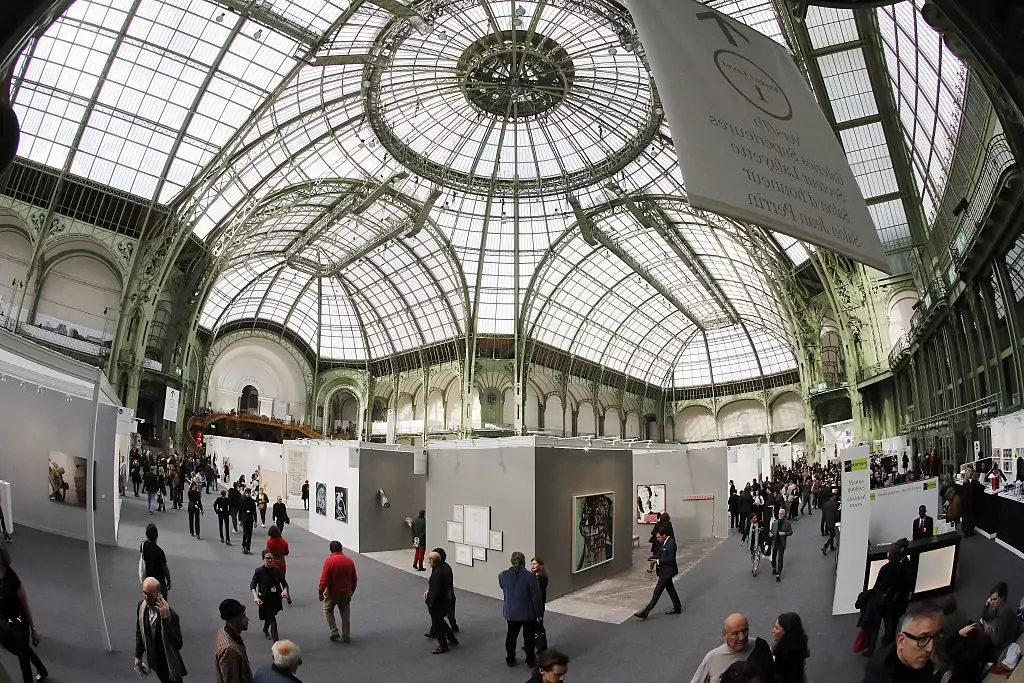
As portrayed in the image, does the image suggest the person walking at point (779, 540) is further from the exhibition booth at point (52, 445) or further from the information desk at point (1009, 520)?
the exhibition booth at point (52, 445)

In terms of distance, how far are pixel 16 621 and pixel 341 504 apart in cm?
1817

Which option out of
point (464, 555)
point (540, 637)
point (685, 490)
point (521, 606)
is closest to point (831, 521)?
point (685, 490)

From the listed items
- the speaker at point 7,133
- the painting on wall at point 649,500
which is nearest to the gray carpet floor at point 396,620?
the speaker at point 7,133

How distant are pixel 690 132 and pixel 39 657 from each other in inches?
Result: 272

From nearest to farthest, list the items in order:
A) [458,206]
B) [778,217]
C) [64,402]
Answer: [778,217] < [64,402] < [458,206]

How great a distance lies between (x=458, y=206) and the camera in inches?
1919

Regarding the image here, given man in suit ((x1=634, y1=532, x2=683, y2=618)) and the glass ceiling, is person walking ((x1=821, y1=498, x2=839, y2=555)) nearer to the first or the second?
man in suit ((x1=634, y1=532, x2=683, y2=618))

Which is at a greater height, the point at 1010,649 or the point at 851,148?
the point at 851,148

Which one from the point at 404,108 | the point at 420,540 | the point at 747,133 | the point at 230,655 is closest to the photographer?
the point at 747,133

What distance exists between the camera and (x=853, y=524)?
10.4 meters

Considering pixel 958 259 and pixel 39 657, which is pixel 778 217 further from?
pixel 958 259

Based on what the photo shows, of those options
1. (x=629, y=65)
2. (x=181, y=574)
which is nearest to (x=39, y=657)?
(x=181, y=574)

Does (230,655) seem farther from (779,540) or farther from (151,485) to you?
(151,485)

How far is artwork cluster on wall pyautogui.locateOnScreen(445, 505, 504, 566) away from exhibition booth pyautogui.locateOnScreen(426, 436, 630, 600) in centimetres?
3
